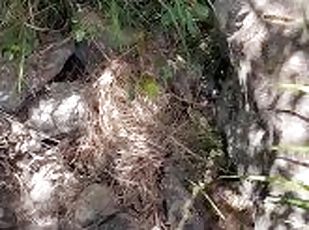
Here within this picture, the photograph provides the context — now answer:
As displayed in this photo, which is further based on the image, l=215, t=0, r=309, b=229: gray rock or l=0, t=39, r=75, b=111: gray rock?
l=0, t=39, r=75, b=111: gray rock

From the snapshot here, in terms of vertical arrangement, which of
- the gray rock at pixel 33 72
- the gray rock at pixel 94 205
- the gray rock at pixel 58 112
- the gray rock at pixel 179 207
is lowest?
the gray rock at pixel 179 207

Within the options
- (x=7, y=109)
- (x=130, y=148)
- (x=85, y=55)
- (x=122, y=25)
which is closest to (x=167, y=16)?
(x=122, y=25)

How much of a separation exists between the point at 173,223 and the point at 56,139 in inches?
19.8

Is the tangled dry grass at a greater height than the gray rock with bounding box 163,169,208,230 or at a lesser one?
greater

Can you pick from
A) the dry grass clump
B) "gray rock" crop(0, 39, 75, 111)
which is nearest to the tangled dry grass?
the dry grass clump

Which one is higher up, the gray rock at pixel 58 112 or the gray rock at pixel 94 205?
the gray rock at pixel 58 112

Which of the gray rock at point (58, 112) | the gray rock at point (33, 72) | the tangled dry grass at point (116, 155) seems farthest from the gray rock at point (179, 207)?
the gray rock at point (33, 72)

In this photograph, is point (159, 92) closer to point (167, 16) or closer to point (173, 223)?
point (167, 16)

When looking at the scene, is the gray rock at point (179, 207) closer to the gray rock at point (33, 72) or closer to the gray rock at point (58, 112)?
the gray rock at point (58, 112)

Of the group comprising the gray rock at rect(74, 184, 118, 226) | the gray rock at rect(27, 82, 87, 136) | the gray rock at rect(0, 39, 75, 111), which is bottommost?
the gray rock at rect(74, 184, 118, 226)

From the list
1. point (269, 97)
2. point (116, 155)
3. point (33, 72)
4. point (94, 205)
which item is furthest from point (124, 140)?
point (269, 97)

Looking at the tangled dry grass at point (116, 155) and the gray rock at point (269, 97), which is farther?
the tangled dry grass at point (116, 155)

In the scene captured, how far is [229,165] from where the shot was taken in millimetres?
2271

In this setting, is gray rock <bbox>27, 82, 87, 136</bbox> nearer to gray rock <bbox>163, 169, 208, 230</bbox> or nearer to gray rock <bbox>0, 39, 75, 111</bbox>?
gray rock <bbox>0, 39, 75, 111</bbox>
